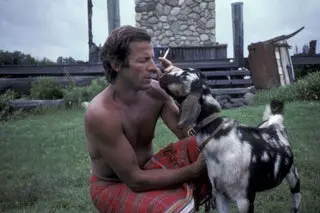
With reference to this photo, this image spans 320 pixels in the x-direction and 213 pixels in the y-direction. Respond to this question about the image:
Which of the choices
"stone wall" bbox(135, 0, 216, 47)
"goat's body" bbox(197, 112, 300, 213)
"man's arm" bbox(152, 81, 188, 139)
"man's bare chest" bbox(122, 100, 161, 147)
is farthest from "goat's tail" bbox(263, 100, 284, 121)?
"stone wall" bbox(135, 0, 216, 47)

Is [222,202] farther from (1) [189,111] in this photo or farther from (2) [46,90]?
(2) [46,90]

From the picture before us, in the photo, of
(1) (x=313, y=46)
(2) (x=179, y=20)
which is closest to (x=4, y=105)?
(2) (x=179, y=20)

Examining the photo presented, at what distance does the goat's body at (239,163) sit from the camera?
10.6ft

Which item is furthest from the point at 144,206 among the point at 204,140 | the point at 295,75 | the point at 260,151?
the point at 295,75

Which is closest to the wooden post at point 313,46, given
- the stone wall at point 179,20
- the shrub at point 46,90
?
the stone wall at point 179,20

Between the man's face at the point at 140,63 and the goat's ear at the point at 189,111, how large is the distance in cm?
39

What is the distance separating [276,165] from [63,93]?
34.1 ft

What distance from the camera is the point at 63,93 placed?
43.2ft

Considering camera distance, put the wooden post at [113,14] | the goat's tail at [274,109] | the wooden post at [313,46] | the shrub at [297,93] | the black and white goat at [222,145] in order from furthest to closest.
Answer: the wooden post at [313,46] < the wooden post at [113,14] < the shrub at [297,93] < the goat's tail at [274,109] < the black and white goat at [222,145]

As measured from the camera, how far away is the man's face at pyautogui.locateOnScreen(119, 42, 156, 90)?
3.29m

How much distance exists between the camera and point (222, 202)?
11.4 ft

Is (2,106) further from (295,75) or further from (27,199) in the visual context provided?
(295,75)

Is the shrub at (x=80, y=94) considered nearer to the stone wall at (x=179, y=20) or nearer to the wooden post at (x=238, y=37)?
the wooden post at (x=238, y=37)

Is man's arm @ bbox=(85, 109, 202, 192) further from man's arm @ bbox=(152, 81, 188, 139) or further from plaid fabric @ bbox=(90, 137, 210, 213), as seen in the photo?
man's arm @ bbox=(152, 81, 188, 139)
